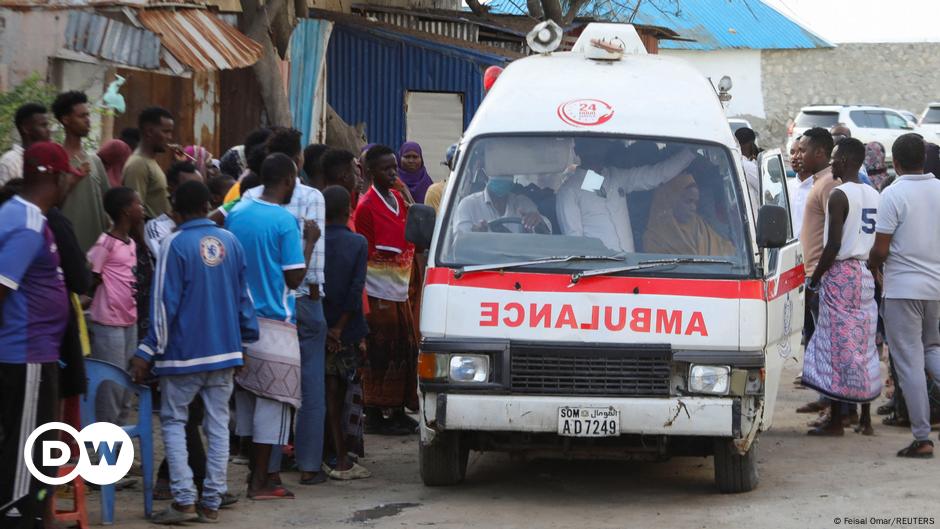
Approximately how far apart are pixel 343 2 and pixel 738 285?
1479 cm

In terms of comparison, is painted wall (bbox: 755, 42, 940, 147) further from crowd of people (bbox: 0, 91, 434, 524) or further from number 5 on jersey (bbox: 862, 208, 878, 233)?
crowd of people (bbox: 0, 91, 434, 524)

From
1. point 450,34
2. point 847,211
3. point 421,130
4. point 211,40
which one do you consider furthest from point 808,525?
point 450,34

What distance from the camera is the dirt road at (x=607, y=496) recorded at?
A: 711cm

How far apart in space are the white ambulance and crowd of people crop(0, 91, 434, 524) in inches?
28.5

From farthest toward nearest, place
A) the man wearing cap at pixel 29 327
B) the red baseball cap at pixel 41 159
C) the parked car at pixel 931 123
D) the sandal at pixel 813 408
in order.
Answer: the parked car at pixel 931 123 → the sandal at pixel 813 408 → the red baseball cap at pixel 41 159 → the man wearing cap at pixel 29 327

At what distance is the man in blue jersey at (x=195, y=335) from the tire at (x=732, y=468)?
2.58m

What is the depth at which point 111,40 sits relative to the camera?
1180 centimetres

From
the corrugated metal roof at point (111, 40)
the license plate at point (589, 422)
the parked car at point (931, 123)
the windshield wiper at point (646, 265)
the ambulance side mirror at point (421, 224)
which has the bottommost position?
the license plate at point (589, 422)

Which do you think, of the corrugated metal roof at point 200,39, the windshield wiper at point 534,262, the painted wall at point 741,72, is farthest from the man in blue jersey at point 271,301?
the painted wall at point 741,72

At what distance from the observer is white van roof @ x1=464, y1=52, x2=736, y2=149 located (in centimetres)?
784

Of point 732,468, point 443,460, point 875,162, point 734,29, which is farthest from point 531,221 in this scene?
point 734,29

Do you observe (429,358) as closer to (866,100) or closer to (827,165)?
(827,165)

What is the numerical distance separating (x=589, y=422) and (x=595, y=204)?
4.15 ft

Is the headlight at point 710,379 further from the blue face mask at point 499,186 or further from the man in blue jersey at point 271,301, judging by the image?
the man in blue jersey at point 271,301
